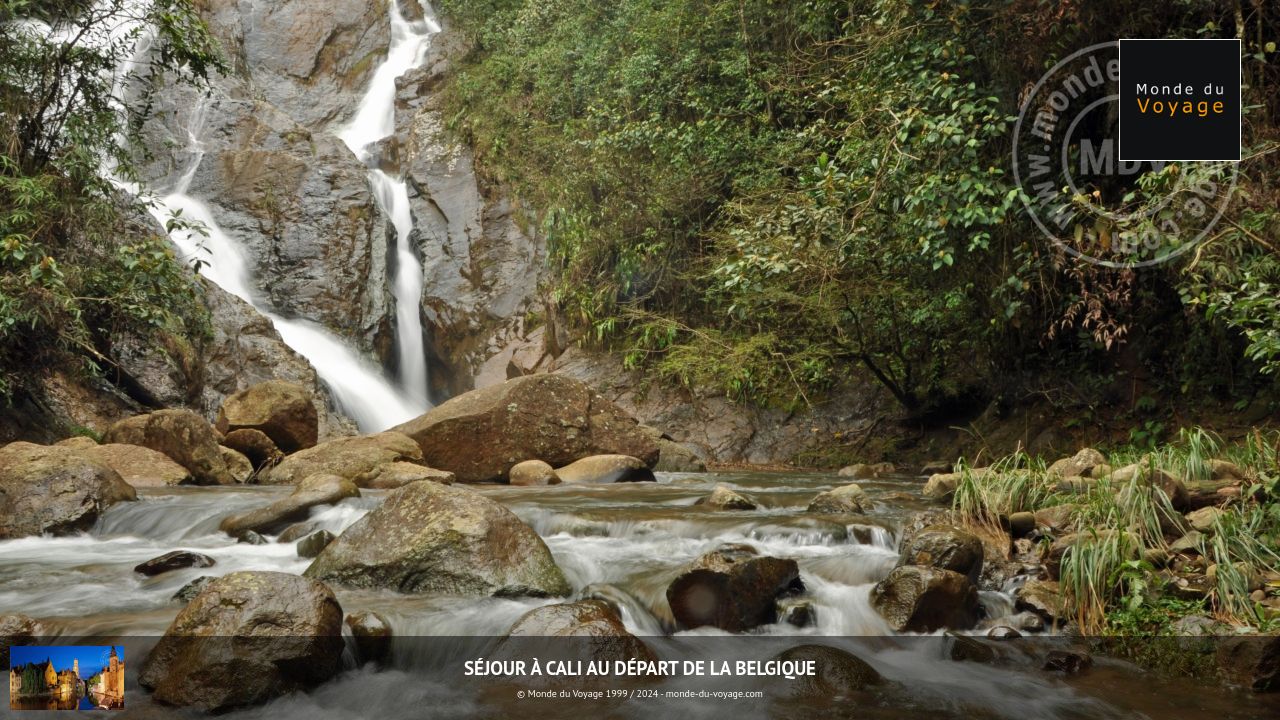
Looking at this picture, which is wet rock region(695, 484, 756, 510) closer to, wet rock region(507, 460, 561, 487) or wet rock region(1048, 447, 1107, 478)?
wet rock region(1048, 447, 1107, 478)

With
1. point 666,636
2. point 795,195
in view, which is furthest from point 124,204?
point 666,636

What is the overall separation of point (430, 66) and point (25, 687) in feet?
71.6

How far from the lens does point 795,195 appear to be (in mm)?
11367

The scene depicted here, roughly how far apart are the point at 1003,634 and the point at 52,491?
722 cm

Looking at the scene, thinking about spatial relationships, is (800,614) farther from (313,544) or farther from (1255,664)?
(313,544)

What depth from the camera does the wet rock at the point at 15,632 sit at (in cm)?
420

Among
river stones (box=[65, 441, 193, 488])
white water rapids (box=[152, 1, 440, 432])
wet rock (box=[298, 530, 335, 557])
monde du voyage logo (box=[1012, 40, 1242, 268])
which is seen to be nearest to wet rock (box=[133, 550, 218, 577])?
wet rock (box=[298, 530, 335, 557])

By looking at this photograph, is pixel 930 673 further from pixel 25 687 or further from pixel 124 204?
pixel 124 204

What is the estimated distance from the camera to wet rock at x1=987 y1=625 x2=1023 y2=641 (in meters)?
4.80

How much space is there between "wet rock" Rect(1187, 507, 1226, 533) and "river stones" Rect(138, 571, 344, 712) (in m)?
4.94

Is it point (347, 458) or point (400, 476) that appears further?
point (347, 458)

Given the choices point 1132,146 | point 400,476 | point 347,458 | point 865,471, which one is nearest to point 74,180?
point 347,458

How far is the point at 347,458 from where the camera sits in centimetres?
980

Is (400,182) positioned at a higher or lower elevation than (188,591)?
higher
